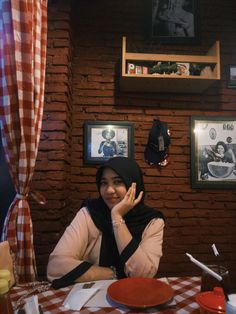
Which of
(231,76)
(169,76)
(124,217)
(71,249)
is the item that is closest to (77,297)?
(71,249)

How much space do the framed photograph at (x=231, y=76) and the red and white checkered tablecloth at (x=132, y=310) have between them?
2230 mm

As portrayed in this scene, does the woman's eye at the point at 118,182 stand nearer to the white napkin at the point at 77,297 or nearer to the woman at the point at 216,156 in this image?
the white napkin at the point at 77,297

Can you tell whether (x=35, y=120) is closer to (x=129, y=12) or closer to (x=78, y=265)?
(x=78, y=265)

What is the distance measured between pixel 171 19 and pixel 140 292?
2.62 metres

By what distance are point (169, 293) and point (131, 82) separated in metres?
1.98

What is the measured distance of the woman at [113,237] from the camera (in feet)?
4.09

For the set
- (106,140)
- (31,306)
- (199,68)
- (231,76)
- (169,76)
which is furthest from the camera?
(231,76)

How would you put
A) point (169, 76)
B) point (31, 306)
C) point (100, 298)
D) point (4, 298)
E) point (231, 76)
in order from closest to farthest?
point (4, 298)
point (31, 306)
point (100, 298)
point (169, 76)
point (231, 76)

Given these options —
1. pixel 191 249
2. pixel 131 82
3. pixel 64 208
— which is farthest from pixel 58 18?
pixel 191 249

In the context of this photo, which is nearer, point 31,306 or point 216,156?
point 31,306

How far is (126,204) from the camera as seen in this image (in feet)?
5.01

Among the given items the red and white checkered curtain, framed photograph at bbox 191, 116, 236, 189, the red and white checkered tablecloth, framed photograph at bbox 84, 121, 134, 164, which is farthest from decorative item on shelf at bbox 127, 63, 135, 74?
the red and white checkered tablecloth

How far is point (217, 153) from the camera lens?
8.91 feet

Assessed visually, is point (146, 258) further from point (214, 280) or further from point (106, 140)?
point (106, 140)
